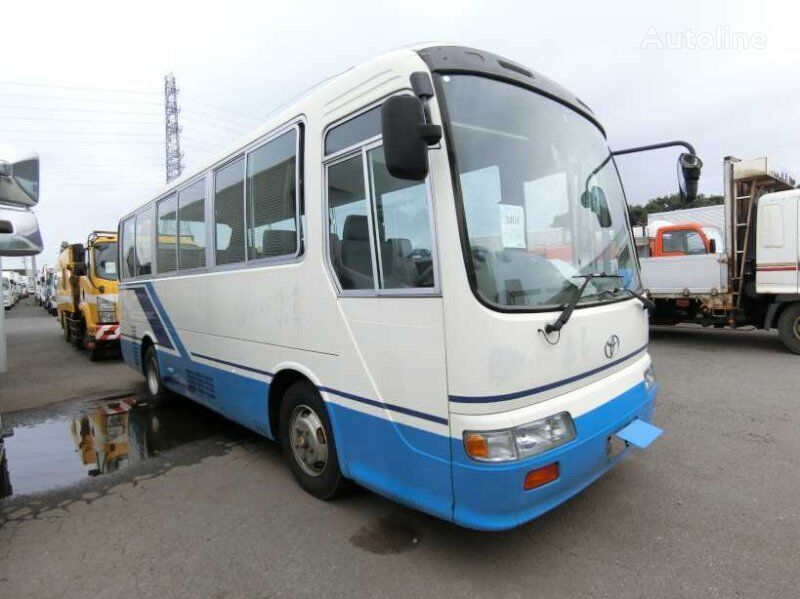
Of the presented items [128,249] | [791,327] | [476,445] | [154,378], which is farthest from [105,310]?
[791,327]

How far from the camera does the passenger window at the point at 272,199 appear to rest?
11.8 ft

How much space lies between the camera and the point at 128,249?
7465 mm

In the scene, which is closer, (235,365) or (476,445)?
(476,445)

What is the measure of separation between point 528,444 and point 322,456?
166cm

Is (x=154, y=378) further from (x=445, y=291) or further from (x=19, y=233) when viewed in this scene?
(x=445, y=291)

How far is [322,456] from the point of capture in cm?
355

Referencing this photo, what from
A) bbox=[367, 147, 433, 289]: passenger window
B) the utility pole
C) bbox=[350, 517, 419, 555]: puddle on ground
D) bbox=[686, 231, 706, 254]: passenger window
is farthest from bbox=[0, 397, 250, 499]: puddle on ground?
the utility pole

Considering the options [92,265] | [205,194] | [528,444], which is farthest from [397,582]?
[92,265]

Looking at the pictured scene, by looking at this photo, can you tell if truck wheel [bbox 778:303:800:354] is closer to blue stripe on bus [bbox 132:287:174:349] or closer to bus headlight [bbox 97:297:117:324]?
blue stripe on bus [bbox 132:287:174:349]

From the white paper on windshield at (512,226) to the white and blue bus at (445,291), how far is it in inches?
0.5

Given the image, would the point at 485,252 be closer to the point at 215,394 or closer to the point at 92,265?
the point at 215,394

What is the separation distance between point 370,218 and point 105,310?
388 inches

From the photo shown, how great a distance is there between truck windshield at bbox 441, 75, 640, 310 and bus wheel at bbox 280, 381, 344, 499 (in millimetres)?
1606

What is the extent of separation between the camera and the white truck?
8.53 meters
